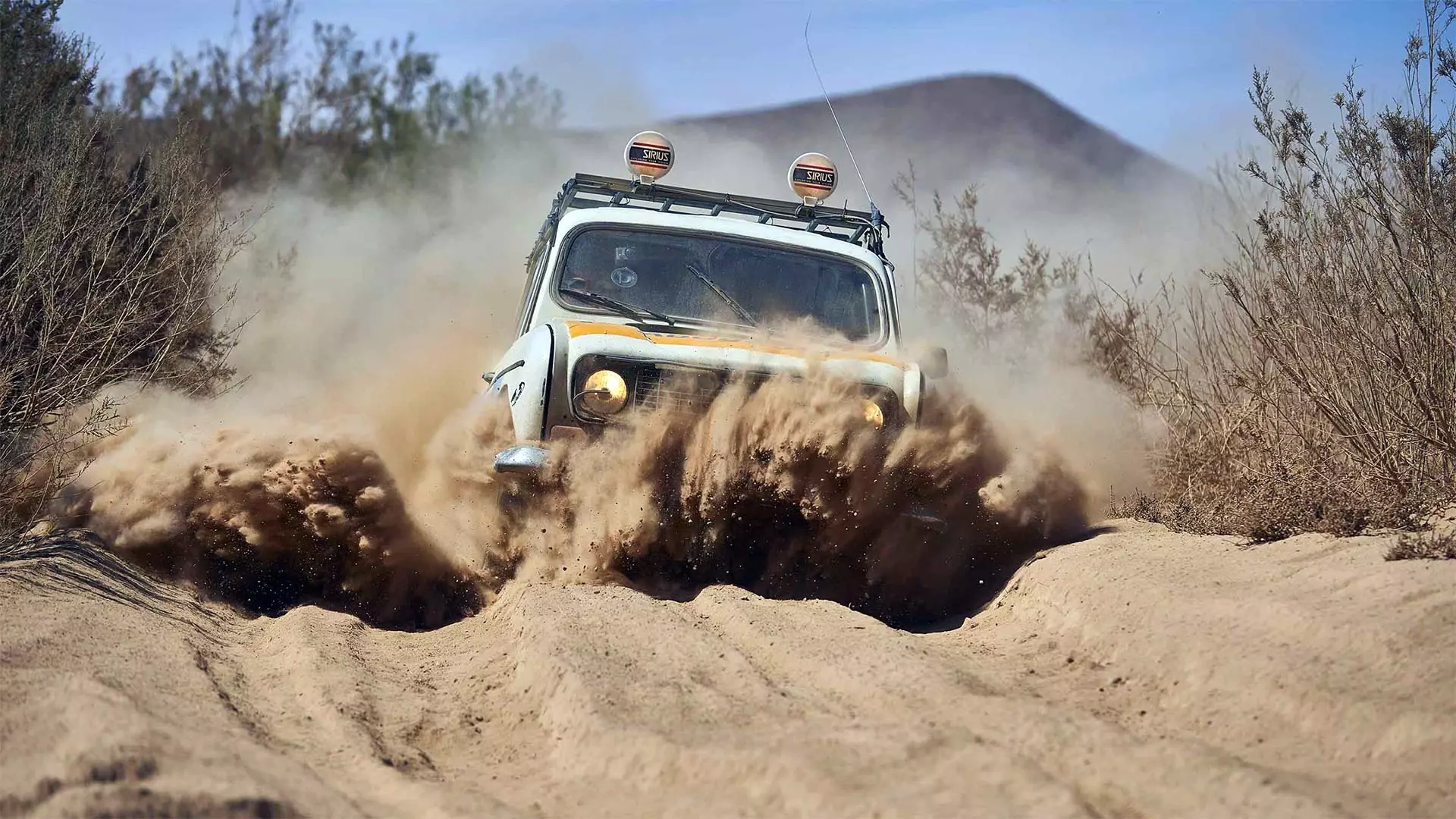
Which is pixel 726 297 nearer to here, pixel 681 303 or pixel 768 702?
pixel 681 303

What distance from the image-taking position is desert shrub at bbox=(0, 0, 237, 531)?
301 inches

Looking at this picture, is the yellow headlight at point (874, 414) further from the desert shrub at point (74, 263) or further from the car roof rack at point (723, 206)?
the desert shrub at point (74, 263)

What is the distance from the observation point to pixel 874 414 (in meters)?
6.50

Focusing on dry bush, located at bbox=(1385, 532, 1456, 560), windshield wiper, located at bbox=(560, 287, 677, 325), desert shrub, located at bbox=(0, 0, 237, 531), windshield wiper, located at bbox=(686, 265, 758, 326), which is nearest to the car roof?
windshield wiper, located at bbox=(686, 265, 758, 326)

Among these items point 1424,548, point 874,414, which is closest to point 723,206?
point 874,414

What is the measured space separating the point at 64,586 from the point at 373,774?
10.3ft

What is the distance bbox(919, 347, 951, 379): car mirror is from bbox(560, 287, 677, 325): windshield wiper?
138 centimetres

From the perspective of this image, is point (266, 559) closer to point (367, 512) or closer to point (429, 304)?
point (367, 512)

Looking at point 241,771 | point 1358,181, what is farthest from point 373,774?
point 1358,181

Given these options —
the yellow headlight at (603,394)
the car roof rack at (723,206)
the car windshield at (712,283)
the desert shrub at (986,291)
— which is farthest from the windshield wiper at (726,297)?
the desert shrub at (986,291)

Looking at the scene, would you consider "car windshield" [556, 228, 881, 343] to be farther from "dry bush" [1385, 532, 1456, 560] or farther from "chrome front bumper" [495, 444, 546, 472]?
"dry bush" [1385, 532, 1456, 560]

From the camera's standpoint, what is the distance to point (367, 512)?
706 cm

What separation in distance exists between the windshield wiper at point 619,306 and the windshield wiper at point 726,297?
0.35 metres

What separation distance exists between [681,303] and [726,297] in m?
0.26
